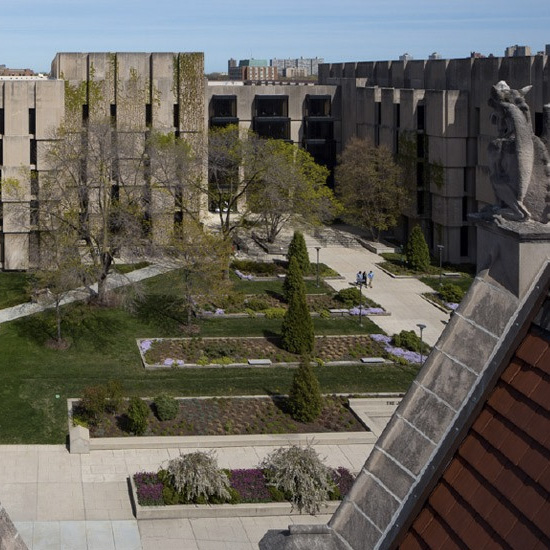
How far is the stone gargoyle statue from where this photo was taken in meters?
7.01

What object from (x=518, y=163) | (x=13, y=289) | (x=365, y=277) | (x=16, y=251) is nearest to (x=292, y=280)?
(x=365, y=277)

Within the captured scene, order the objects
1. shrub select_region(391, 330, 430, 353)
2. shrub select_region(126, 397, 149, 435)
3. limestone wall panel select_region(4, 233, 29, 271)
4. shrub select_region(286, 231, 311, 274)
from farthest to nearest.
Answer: limestone wall panel select_region(4, 233, 29, 271) → shrub select_region(286, 231, 311, 274) → shrub select_region(391, 330, 430, 353) → shrub select_region(126, 397, 149, 435)

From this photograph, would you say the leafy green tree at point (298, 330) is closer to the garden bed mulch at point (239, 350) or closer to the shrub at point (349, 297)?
the garden bed mulch at point (239, 350)

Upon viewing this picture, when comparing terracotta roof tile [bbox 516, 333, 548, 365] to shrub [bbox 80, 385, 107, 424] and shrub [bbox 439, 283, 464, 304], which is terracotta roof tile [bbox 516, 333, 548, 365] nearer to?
shrub [bbox 80, 385, 107, 424]

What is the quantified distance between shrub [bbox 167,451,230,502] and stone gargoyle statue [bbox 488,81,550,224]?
17.9m

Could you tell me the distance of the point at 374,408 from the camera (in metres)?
31.1

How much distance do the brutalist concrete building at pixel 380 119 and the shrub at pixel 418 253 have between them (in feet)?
9.65

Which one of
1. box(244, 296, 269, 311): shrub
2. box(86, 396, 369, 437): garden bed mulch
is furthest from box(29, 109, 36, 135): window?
box(86, 396, 369, 437): garden bed mulch

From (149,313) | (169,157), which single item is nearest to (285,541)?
(149,313)

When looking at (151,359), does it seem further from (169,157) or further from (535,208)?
(535,208)

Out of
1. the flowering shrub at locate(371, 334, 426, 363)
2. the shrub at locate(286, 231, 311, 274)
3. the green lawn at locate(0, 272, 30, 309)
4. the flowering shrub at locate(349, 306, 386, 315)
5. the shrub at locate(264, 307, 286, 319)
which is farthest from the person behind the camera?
the shrub at locate(286, 231, 311, 274)

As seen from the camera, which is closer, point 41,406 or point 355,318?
point 41,406

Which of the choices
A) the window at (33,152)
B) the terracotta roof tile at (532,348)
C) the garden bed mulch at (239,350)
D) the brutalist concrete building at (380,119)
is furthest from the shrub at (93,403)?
the window at (33,152)

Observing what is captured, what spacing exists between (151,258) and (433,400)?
131 ft
